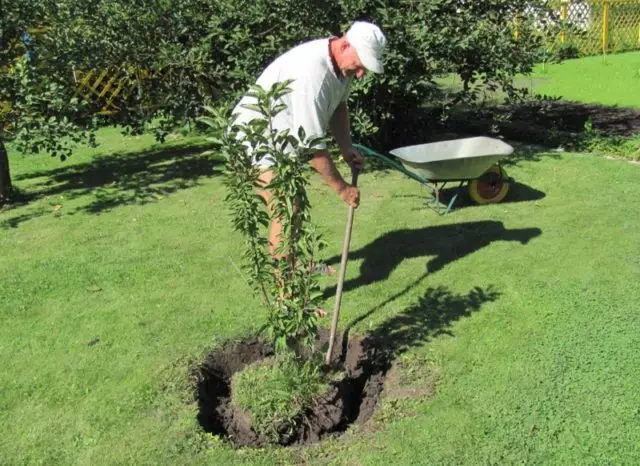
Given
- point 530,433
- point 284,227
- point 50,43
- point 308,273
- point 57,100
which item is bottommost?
point 530,433

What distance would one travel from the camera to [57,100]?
20.4ft

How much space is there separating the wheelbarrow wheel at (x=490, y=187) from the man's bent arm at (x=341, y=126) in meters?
2.23

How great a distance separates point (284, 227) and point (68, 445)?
4.80 feet

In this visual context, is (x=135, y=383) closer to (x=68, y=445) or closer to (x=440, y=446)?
(x=68, y=445)

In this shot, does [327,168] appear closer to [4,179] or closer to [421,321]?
[421,321]

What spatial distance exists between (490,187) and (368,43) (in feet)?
10.5

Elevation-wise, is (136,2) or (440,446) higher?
(136,2)

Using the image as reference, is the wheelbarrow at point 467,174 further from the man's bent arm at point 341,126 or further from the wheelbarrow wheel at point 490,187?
the man's bent arm at point 341,126

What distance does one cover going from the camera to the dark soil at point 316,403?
121 inches

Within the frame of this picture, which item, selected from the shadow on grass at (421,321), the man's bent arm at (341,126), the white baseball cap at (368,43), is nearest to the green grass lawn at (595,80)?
the shadow on grass at (421,321)

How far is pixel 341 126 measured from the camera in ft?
13.5

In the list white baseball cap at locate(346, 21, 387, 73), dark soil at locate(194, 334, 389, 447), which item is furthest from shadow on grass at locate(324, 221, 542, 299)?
white baseball cap at locate(346, 21, 387, 73)

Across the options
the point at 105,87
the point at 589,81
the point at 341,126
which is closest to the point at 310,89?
the point at 341,126

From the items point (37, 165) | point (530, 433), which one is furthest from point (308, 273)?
point (37, 165)
